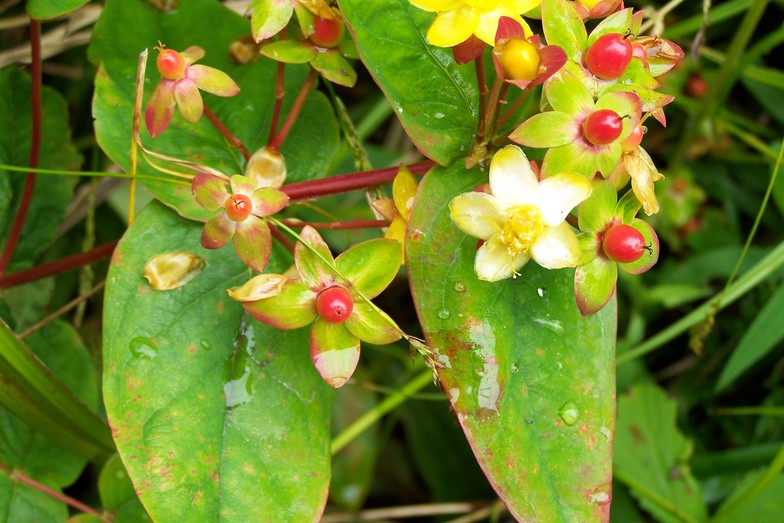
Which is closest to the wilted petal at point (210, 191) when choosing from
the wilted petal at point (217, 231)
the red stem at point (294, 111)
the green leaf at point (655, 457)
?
the wilted petal at point (217, 231)

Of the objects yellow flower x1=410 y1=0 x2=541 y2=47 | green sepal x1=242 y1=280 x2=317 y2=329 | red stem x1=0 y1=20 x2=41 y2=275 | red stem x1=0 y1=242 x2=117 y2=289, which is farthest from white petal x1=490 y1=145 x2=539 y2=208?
red stem x1=0 y1=20 x2=41 y2=275

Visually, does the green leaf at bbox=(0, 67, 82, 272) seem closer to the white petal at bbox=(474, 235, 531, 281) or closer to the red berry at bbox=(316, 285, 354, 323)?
the red berry at bbox=(316, 285, 354, 323)

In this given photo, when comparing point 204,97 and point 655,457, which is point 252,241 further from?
point 655,457

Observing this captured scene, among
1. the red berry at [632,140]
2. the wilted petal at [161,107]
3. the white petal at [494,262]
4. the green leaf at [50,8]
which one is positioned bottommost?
the white petal at [494,262]

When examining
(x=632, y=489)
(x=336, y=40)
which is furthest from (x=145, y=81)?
(x=632, y=489)

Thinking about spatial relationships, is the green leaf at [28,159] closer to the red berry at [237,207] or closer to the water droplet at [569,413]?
the red berry at [237,207]

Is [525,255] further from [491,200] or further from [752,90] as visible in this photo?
[752,90]
